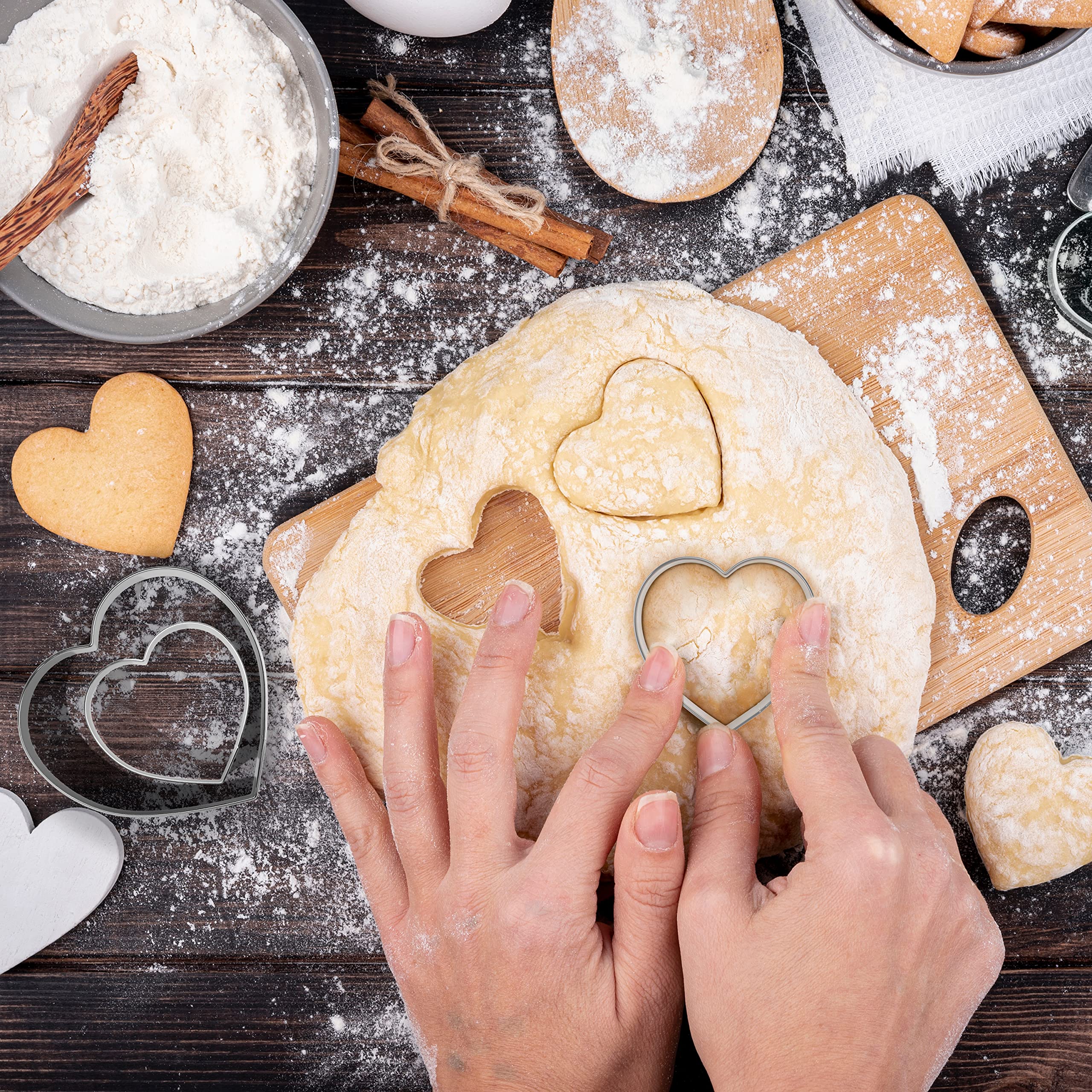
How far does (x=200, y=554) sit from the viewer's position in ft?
4.40

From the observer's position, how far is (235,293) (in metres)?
1.19

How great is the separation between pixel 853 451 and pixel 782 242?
393 mm

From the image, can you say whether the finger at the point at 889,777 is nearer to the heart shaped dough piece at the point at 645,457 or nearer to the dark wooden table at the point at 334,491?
the dark wooden table at the point at 334,491

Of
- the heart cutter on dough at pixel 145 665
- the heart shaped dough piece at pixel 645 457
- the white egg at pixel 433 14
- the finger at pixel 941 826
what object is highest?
the white egg at pixel 433 14

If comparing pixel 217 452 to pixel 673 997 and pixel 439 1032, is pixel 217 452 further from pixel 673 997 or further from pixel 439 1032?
pixel 673 997

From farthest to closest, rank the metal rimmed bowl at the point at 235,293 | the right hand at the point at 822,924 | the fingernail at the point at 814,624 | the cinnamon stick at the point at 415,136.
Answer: the cinnamon stick at the point at 415,136, the metal rimmed bowl at the point at 235,293, the fingernail at the point at 814,624, the right hand at the point at 822,924

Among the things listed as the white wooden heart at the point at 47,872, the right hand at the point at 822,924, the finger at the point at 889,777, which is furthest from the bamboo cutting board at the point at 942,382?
the white wooden heart at the point at 47,872

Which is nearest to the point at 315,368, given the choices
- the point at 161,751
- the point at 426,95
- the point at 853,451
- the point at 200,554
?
the point at 200,554

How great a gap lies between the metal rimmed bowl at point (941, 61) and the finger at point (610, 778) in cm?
83

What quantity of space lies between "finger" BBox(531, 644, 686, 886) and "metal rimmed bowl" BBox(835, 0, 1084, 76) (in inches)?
32.7

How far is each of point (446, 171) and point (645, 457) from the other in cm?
51

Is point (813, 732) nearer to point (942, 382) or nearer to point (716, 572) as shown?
point (716, 572)

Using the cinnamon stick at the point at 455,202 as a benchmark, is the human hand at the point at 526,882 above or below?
below

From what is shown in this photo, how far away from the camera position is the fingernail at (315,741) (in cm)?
113
